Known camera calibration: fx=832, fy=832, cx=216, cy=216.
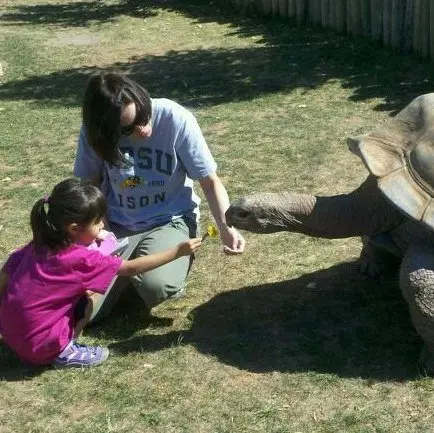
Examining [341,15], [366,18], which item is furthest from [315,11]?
[366,18]

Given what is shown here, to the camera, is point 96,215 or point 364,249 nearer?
point 96,215

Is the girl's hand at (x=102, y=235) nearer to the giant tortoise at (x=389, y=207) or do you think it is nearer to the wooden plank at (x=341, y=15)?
the giant tortoise at (x=389, y=207)

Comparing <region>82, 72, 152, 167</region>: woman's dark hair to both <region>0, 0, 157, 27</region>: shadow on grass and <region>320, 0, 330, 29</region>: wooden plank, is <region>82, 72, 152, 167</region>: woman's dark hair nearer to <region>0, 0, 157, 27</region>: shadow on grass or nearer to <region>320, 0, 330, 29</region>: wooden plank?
<region>320, 0, 330, 29</region>: wooden plank

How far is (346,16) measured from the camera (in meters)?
10.6

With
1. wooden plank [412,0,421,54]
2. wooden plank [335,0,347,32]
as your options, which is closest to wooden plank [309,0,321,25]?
wooden plank [335,0,347,32]

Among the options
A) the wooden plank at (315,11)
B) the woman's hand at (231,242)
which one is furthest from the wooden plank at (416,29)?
the woman's hand at (231,242)

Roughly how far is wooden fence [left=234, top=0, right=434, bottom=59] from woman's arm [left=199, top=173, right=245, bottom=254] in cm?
543

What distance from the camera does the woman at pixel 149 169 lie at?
152 inches

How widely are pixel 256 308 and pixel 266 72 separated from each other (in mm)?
5376

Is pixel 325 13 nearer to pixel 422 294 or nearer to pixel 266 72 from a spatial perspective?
pixel 266 72

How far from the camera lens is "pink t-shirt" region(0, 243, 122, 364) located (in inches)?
147

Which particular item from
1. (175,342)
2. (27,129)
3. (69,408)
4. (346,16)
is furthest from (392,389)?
(346,16)

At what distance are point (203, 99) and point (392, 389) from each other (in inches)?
212

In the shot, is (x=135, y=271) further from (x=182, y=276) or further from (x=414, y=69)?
(x=414, y=69)
